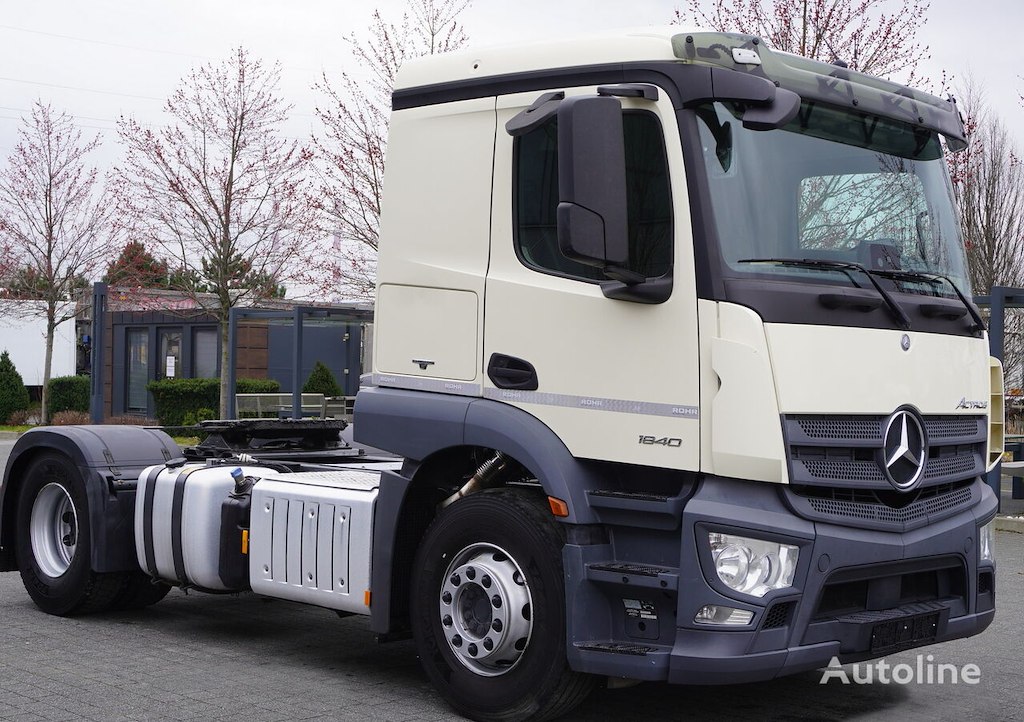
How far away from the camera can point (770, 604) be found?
203 inches

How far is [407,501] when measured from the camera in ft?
20.8

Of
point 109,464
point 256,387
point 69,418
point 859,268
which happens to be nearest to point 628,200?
point 859,268

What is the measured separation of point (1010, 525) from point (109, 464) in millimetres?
9241

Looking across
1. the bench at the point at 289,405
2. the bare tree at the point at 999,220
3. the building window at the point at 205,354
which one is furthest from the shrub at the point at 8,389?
the bare tree at the point at 999,220

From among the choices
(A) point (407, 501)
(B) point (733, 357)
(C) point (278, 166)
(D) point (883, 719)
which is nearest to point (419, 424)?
(A) point (407, 501)

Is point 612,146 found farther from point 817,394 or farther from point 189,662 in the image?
point 189,662

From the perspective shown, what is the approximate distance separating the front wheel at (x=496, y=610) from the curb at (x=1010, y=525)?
8987 millimetres

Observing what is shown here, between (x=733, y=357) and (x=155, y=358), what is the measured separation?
3251cm

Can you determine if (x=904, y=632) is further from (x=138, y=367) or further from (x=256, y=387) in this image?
(x=138, y=367)

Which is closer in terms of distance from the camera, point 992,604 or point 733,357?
point 733,357

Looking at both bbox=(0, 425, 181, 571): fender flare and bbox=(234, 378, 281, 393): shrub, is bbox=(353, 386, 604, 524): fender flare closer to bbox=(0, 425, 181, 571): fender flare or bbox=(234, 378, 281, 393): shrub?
bbox=(0, 425, 181, 571): fender flare

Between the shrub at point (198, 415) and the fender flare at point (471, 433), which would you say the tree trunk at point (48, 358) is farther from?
the fender flare at point (471, 433)

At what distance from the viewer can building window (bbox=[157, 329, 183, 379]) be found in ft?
116

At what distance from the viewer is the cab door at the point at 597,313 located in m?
5.41
